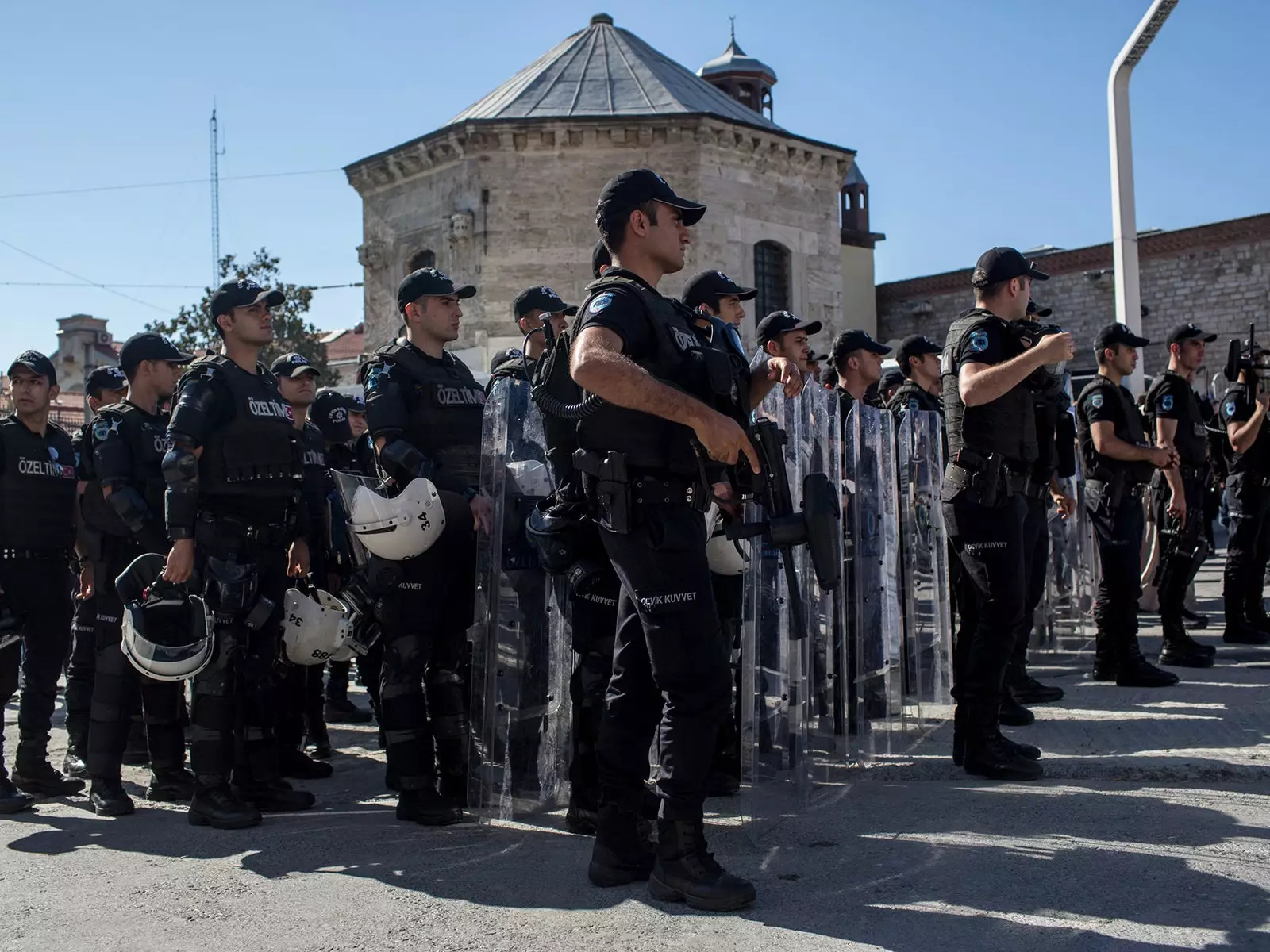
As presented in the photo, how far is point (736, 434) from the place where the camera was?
3285 mm

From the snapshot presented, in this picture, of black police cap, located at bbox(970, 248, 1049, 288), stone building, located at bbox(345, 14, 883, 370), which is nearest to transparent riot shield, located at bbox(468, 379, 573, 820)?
black police cap, located at bbox(970, 248, 1049, 288)

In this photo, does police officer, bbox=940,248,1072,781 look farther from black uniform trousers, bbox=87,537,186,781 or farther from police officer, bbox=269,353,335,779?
black uniform trousers, bbox=87,537,186,781

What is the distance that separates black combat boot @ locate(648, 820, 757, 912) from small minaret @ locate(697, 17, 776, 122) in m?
43.2

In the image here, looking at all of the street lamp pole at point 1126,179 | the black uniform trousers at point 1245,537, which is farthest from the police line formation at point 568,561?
the street lamp pole at point 1126,179

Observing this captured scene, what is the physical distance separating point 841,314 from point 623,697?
97.6 ft

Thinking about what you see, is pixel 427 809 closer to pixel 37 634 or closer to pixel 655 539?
pixel 655 539

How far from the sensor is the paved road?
3.17m

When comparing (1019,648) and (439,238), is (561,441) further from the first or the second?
(439,238)

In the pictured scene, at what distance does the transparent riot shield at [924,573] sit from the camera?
633cm

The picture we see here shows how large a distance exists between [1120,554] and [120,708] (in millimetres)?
5388

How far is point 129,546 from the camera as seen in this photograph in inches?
223

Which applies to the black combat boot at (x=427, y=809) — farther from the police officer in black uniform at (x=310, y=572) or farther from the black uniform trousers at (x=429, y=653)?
the police officer in black uniform at (x=310, y=572)

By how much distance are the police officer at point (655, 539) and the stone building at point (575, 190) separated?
2281cm

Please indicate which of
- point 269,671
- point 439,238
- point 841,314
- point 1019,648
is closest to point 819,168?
point 841,314
